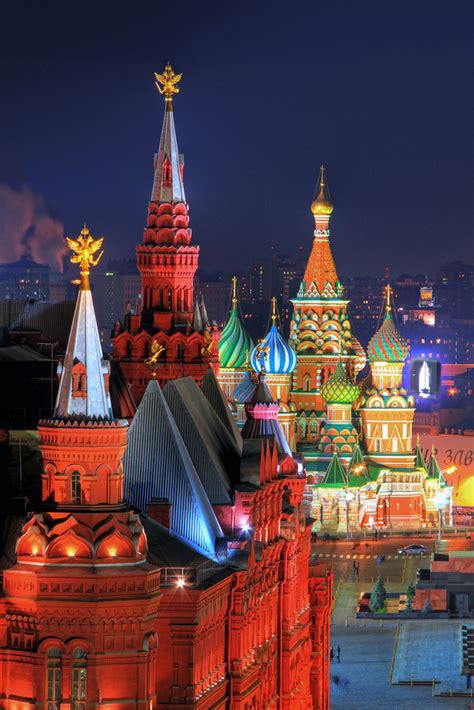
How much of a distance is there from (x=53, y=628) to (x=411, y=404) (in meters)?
72.7

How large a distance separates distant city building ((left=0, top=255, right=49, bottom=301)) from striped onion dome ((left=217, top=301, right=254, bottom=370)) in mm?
25829

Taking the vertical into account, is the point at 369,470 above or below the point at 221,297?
below

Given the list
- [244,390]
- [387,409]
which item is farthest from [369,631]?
[387,409]

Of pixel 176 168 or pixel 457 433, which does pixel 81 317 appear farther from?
pixel 457 433

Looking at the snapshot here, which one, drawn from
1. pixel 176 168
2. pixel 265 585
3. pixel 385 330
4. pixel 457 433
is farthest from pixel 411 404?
pixel 265 585

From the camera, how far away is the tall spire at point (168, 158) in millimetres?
70312

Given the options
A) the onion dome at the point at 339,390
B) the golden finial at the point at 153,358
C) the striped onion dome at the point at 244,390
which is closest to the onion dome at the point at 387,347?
the onion dome at the point at 339,390

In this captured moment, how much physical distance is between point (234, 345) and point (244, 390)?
8.98m

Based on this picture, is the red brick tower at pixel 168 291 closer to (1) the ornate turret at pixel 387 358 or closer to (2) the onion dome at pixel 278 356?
(2) the onion dome at pixel 278 356

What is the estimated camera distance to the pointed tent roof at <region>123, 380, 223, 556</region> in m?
51.8

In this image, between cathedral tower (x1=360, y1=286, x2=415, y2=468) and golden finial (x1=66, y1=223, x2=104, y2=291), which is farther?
cathedral tower (x1=360, y1=286, x2=415, y2=468)

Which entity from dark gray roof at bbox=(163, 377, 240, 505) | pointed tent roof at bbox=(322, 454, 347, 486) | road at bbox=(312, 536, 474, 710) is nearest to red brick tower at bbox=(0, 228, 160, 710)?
dark gray roof at bbox=(163, 377, 240, 505)

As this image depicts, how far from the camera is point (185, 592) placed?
47.8 meters

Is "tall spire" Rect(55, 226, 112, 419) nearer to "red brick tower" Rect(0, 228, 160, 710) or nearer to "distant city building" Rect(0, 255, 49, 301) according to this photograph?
"red brick tower" Rect(0, 228, 160, 710)
